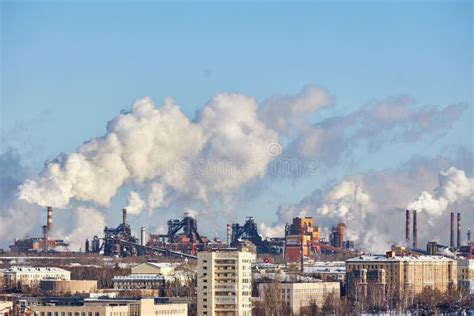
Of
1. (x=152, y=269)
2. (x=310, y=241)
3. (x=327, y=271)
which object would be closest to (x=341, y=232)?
(x=310, y=241)

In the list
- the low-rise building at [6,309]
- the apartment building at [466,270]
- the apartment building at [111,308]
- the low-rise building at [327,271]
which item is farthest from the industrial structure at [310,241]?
the low-rise building at [6,309]

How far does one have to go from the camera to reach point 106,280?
99625 mm

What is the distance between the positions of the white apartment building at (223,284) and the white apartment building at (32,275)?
36.7 metres

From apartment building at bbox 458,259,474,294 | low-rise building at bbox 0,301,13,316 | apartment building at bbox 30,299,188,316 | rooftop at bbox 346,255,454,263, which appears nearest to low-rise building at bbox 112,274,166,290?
rooftop at bbox 346,255,454,263

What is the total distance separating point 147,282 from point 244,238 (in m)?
40.1

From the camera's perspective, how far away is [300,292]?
291 feet

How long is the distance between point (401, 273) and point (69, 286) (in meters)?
24.7

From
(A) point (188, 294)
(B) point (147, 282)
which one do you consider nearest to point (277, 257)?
(B) point (147, 282)

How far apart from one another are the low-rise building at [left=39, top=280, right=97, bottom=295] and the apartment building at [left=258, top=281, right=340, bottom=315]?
379 inches

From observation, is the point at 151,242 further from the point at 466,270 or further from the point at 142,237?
the point at 466,270

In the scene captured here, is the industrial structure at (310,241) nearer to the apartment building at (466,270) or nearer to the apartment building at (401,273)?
the apartment building at (466,270)

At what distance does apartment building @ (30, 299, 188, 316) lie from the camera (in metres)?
62.3

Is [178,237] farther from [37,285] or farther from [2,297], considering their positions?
[2,297]

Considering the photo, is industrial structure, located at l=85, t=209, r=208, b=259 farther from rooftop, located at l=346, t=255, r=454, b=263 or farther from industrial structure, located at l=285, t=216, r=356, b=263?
rooftop, located at l=346, t=255, r=454, b=263
